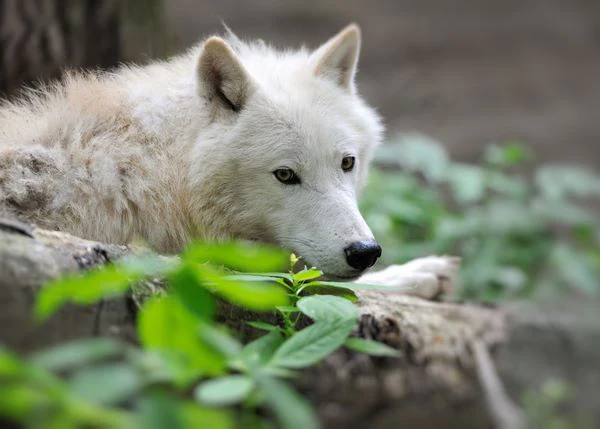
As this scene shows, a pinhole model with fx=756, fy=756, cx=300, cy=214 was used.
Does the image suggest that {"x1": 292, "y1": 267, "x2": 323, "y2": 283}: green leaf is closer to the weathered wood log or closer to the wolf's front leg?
the weathered wood log

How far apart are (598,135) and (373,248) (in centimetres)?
975

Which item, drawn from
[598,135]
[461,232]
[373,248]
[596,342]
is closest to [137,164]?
[373,248]

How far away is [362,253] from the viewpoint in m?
3.77

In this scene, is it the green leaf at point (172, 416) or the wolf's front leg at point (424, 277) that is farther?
the wolf's front leg at point (424, 277)

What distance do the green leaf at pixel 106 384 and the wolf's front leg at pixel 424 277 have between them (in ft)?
8.01

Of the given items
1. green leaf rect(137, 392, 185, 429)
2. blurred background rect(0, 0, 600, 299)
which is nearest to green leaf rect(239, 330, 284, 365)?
green leaf rect(137, 392, 185, 429)

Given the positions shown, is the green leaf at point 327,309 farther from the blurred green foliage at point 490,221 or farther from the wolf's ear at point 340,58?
the blurred green foliage at point 490,221

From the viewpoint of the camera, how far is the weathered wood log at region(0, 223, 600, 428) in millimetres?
2121

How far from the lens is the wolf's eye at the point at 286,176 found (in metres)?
4.05

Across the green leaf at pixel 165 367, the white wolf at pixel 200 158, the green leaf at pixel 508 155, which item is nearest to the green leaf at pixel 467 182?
the green leaf at pixel 508 155

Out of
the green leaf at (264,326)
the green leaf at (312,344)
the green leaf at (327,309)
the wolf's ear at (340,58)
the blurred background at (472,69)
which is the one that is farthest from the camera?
the blurred background at (472,69)

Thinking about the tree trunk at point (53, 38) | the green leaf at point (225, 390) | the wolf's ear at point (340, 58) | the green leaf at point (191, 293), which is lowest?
the green leaf at point (225, 390)

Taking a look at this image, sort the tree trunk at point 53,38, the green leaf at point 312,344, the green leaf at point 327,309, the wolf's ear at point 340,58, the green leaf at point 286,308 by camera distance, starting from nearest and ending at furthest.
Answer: the green leaf at point 312,344
the green leaf at point 327,309
the green leaf at point 286,308
the wolf's ear at point 340,58
the tree trunk at point 53,38

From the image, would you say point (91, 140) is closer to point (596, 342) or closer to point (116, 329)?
point (116, 329)
